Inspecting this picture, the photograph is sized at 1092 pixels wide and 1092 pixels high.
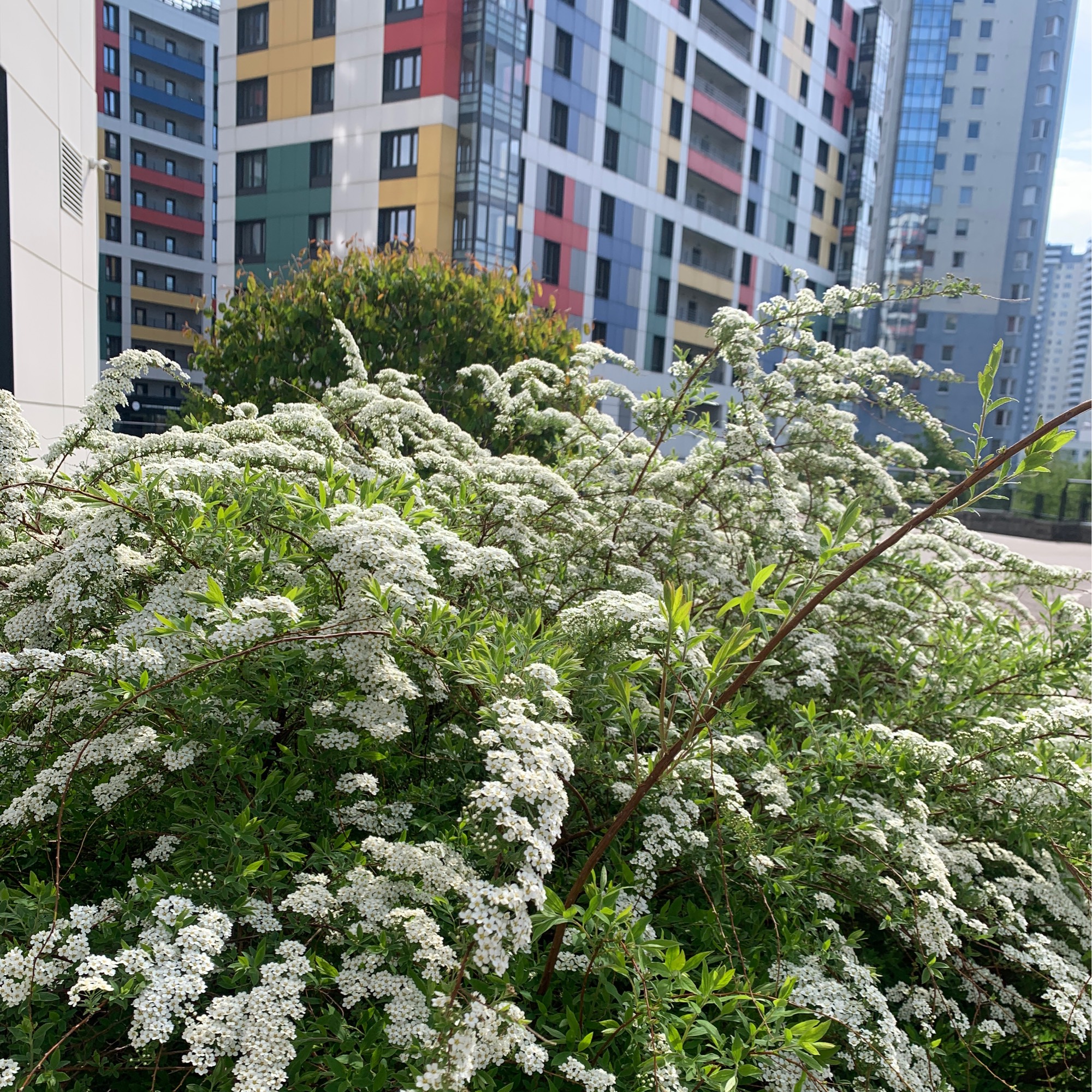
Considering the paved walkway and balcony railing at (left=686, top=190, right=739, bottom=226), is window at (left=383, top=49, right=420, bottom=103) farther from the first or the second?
the paved walkway

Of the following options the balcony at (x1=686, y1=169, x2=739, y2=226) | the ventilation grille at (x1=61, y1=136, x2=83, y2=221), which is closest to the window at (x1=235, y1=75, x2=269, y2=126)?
the balcony at (x1=686, y1=169, x2=739, y2=226)

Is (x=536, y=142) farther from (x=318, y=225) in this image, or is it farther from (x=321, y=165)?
(x=318, y=225)

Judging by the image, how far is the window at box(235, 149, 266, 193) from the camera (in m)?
27.0

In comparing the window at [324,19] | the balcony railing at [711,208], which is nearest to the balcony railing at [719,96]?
the balcony railing at [711,208]

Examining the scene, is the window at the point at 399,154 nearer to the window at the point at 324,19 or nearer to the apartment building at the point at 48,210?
the window at the point at 324,19

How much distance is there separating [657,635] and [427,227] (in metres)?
25.0

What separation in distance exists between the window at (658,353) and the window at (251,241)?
15.3 metres

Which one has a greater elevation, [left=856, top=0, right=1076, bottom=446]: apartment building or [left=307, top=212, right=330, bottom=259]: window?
[left=856, top=0, right=1076, bottom=446]: apartment building

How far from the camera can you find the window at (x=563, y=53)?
2800 centimetres

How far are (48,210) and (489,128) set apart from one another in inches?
751

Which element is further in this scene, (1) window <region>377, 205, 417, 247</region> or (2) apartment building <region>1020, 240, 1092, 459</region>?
(2) apartment building <region>1020, 240, 1092, 459</region>

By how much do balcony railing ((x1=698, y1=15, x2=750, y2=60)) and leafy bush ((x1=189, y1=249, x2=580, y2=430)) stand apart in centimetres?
3335

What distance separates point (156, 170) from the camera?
54.5 metres

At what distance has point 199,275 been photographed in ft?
188
